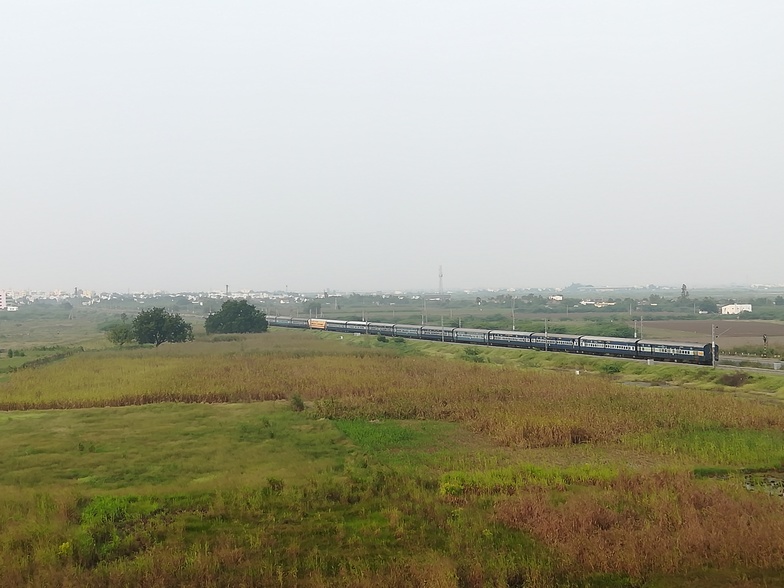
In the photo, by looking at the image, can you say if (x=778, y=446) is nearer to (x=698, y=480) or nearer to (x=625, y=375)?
(x=698, y=480)

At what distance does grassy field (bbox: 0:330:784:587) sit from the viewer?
13.9 meters

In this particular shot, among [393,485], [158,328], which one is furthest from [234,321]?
[393,485]

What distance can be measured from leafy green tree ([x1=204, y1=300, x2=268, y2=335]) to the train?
21.0 meters

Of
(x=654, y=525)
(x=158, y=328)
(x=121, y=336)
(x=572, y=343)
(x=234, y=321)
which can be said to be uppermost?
(x=158, y=328)

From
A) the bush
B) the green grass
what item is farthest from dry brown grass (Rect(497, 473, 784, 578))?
the bush

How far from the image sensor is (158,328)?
81.2m

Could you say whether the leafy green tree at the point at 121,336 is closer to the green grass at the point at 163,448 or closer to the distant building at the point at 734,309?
the green grass at the point at 163,448

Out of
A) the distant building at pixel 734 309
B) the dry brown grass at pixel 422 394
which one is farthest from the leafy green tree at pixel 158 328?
the distant building at pixel 734 309

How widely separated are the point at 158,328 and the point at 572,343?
55.7m

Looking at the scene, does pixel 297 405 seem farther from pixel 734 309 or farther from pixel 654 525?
pixel 734 309

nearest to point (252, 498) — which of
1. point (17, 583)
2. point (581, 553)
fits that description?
point (17, 583)

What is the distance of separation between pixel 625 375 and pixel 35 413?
4428cm

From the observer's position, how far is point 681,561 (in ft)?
46.0

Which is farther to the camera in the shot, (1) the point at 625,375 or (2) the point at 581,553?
(1) the point at 625,375
